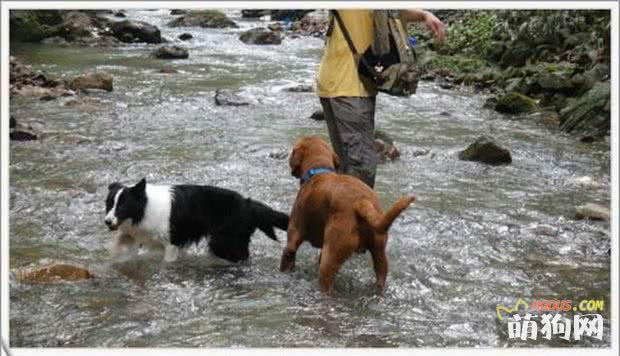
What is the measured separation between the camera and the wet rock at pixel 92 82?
1502 cm

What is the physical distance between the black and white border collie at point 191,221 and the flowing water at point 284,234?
0.18 metres

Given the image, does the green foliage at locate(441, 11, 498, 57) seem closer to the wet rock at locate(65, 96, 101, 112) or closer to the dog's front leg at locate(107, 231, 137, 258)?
the wet rock at locate(65, 96, 101, 112)

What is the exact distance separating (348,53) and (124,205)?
2.09m

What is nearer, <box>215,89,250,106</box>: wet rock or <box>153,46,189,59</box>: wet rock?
<box>215,89,250,106</box>: wet rock

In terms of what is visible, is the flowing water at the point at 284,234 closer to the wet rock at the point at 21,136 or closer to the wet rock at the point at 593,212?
the wet rock at the point at 593,212

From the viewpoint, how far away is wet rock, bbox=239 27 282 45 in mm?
25500

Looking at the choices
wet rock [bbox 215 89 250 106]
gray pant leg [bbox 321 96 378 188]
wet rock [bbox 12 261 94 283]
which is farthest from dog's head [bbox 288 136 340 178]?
wet rock [bbox 215 89 250 106]

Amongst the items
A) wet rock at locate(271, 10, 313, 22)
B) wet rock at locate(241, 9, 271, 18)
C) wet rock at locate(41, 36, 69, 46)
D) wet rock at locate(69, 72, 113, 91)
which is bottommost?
wet rock at locate(69, 72, 113, 91)

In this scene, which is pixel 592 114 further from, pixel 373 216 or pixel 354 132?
pixel 373 216

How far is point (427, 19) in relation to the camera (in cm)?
597

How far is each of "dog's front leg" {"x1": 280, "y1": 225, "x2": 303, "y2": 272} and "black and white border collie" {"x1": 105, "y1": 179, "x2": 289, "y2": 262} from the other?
0.58 meters

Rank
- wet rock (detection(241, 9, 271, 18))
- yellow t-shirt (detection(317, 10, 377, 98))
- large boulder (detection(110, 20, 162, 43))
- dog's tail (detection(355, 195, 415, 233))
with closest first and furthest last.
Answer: dog's tail (detection(355, 195, 415, 233)) → yellow t-shirt (detection(317, 10, 377, 98)) → large boulder (detection(110, 20, 162, 43)) → wet rock (detection(241, 9, 271, 18))

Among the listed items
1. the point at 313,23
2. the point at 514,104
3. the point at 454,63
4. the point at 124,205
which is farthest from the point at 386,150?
the point at 313,23
